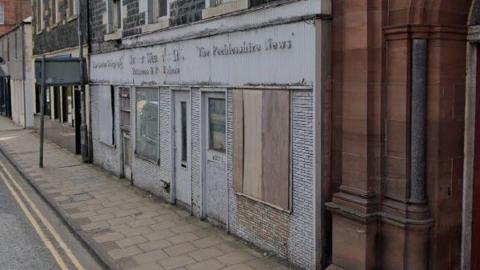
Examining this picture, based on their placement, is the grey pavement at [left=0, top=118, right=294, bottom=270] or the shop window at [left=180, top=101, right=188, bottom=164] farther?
the shop window at [left=180, top=101, right=188, bottom=164]

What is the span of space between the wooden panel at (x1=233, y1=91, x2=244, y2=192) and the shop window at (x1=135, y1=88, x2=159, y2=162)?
342 centimetres

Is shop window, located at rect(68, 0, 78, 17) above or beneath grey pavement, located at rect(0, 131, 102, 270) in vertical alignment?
above

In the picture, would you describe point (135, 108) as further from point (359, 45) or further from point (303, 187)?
point (359, 45)

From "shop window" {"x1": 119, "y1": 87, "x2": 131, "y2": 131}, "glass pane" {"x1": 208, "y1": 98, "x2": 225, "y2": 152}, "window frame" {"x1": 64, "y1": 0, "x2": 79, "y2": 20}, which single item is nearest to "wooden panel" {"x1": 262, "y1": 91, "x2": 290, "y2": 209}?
"glass pane" {"x1": 208, "y1": 98, "x2": 225, "y2": 152}

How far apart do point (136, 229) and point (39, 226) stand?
196cm

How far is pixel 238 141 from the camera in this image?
787 centimetres

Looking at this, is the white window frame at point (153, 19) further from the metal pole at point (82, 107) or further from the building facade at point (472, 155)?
the building facade at point (472, 155)

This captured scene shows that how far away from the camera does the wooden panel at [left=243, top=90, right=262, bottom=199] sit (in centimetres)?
737

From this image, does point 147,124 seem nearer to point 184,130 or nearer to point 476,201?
point 184,130

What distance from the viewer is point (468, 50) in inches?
223

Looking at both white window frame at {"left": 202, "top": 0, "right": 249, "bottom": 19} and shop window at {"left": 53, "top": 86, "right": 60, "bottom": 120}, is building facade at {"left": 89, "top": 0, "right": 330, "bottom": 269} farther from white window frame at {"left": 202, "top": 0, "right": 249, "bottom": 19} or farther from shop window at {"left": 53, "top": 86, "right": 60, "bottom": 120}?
shop window at {"left": 53, "top": 86, "right": 60, "bottom": 120}

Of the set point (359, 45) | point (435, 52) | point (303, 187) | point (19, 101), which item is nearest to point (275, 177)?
point (303, 187)

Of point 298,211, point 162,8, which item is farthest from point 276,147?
point 162,8

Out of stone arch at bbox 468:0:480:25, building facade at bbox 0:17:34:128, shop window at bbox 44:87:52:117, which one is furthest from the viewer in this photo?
building facade at bbox 0:17:34:128
